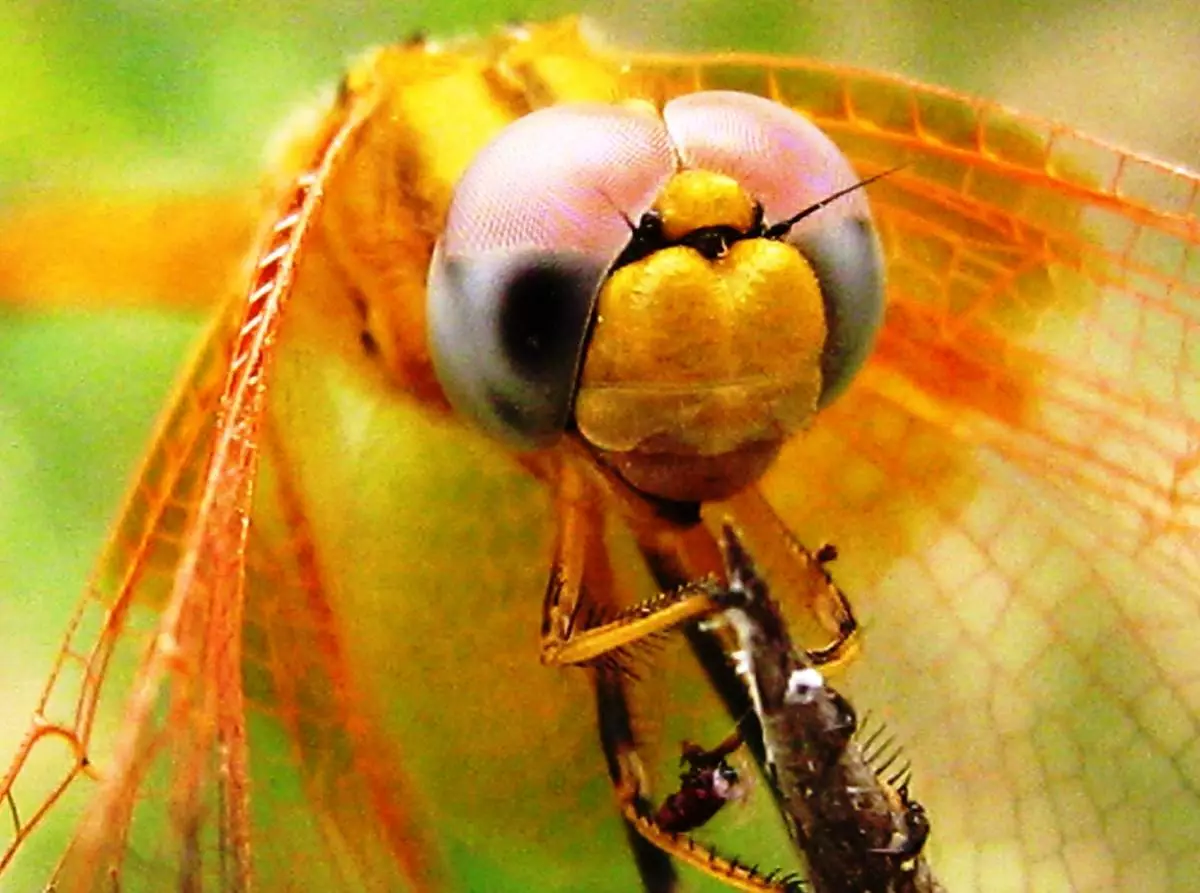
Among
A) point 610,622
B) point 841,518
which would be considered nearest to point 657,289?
point 610,622

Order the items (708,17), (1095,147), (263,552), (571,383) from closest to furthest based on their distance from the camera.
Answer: (571,383), (263,552), (1095,147), (708,17)

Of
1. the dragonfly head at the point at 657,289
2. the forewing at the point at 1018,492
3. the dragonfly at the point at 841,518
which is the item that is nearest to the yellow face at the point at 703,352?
the dragonfly head at the point at 657,289

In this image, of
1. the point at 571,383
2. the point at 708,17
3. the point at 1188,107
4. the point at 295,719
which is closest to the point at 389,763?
the point at 295,719

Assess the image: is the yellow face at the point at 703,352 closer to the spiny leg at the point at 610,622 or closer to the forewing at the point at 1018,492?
the spiny leg at the point at 610,622

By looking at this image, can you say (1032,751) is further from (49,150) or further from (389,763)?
(49,150)

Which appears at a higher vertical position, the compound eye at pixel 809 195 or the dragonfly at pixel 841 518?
the compound eye at pixel 809 195

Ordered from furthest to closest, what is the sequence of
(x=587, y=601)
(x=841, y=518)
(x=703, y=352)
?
(x=841, y=518) → (x=587, y=601) → (x=703, y=352)

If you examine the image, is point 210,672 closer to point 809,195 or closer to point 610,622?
point 610,622
